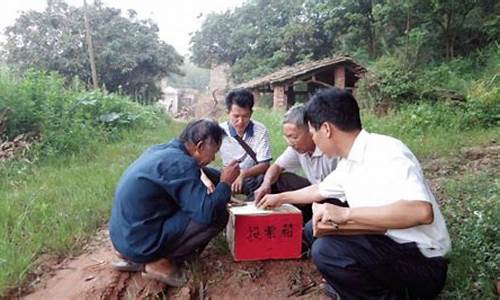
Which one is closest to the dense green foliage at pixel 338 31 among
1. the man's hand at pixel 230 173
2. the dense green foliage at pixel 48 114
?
the dense green foliage at pixel 48 114

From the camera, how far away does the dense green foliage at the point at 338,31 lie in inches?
605

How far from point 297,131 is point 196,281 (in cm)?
124

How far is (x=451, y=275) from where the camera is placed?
2.66m

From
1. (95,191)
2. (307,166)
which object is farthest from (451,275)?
(95,191)

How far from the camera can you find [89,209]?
4324mm

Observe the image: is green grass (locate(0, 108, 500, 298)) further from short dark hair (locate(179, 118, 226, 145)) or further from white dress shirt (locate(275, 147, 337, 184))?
short dark hair (locate(179, 118, 226, 145))

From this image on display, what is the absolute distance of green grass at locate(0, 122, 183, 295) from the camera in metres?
3.25

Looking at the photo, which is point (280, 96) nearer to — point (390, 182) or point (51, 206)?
point (51, 206)

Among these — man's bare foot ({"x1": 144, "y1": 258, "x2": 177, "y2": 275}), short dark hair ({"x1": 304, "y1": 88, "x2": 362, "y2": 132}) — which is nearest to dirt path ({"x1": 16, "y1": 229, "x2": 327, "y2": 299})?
man's bare foot ({"x1": 144, "y1": 258, "x2": 177, "y2": 275})

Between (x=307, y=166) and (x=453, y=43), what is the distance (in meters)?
15.0

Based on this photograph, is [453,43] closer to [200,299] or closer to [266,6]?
[266,6]

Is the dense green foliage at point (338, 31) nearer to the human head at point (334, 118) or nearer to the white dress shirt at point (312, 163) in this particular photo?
the white dress shirt at point (312, 163)

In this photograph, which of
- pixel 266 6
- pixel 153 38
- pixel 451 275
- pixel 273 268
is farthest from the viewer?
pixel 266 6

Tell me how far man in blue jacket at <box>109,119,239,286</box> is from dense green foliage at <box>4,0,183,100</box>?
65.8 ft
